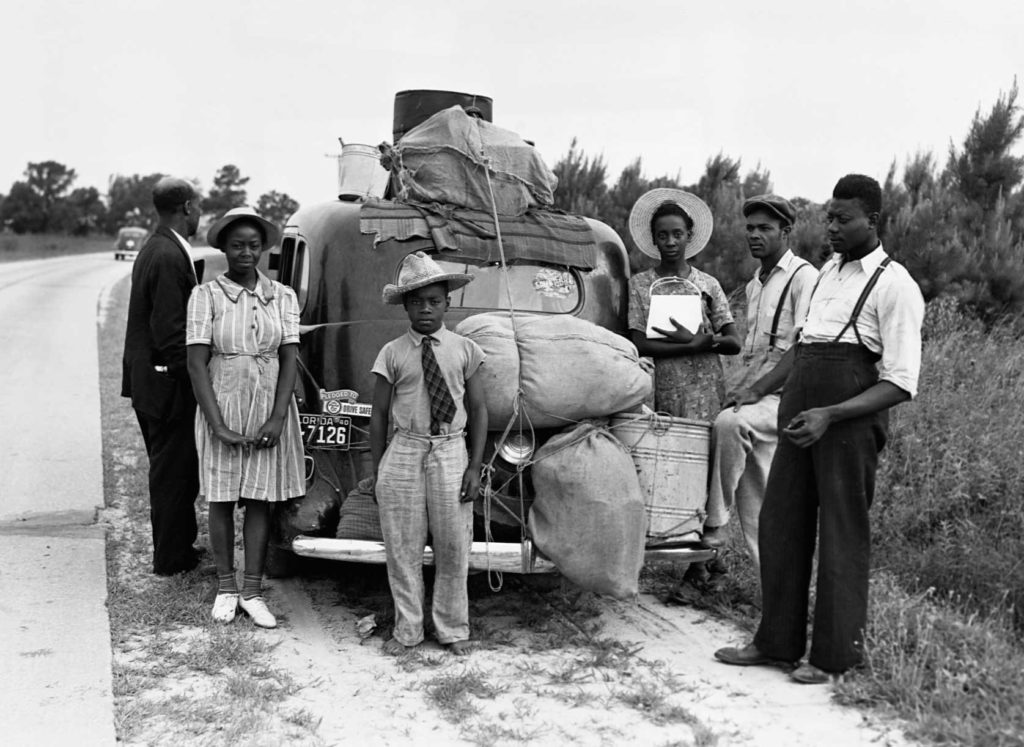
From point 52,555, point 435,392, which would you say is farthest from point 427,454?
point 52,555

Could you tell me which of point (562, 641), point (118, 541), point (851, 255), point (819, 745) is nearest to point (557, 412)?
point (562, 641)

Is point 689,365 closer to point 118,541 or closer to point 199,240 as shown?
point 118,541

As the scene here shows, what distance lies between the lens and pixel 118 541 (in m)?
7.15

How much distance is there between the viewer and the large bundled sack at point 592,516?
505 cm

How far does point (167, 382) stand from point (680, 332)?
289cm

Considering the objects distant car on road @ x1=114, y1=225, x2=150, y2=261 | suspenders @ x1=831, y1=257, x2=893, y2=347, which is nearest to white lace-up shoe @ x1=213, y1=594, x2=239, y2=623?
suspenders @ x1=831, y1=257, x2=893, y2=347

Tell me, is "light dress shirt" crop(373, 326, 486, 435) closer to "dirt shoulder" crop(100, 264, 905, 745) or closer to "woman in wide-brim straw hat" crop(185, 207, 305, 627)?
"woman in wide-brim straw hat" crop(185, 207, 305, 627)

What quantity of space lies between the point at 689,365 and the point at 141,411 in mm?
3116

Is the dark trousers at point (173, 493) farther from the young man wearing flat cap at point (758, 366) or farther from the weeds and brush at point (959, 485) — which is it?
the weeds and brush at point (959, 485)

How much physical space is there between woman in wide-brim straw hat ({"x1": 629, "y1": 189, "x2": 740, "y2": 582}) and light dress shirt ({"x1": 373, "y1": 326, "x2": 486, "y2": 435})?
1.30 m

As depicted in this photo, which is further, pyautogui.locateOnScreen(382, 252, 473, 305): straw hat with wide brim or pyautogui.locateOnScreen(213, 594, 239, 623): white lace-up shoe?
pyautogui.locateOnScreen(213, 594, 239, 623): white lace-up shoe

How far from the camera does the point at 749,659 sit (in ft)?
16.6

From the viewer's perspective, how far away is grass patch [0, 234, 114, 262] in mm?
52000

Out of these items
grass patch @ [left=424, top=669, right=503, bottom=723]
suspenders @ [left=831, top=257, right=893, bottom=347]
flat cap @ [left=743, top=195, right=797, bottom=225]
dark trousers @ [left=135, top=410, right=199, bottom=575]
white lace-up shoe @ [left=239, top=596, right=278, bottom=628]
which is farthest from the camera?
dark trousers @ [left=135, top=410, right=199, bottom=575]
